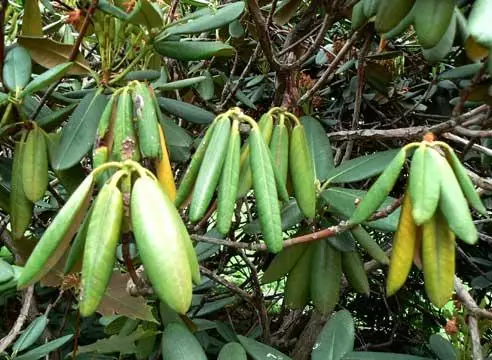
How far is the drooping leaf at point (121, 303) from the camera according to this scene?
2.83ft

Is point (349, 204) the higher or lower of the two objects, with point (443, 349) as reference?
higher

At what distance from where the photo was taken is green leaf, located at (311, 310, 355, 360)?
89 centimetres

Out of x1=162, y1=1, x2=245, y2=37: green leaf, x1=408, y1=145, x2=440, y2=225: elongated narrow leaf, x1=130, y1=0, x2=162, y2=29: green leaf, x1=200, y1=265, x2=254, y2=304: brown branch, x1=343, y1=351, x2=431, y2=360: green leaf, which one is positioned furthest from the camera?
x1=200, y1=265, x2=254, y2=304: brown branch

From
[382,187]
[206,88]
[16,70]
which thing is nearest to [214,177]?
[382,187]

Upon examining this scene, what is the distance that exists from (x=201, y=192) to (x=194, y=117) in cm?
39

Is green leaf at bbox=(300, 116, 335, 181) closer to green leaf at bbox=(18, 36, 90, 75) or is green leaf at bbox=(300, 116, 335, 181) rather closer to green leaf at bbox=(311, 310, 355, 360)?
green leaf at bbox=(311, 310, 355, 360)

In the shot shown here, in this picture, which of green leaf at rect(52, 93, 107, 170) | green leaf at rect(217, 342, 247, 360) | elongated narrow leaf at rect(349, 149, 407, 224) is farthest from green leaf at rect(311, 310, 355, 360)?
green leaf at rect(52, 93, 107, 170)

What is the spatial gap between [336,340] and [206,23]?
0.50 meters

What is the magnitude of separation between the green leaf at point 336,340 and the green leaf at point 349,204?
21cm

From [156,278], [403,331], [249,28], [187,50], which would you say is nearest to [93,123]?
[187,50]

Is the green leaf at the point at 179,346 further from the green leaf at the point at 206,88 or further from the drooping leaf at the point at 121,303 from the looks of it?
the green leaf at the point at 206,88

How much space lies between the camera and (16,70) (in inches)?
31.4

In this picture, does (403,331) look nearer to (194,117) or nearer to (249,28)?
(249,28)

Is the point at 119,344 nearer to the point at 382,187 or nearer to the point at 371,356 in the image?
the point at 371,356
